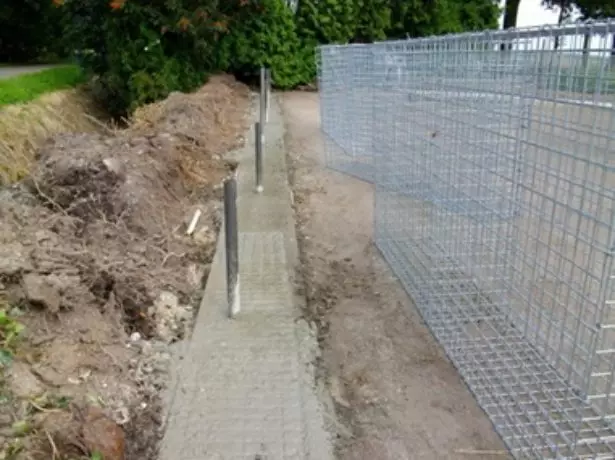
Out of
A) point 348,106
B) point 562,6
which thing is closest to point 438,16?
point 348,106

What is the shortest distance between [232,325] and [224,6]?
12.5 meters

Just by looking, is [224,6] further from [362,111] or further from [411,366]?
[411,366]

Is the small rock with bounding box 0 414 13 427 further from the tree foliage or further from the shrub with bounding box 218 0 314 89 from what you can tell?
the shrub with bounding box 218 0 314 89

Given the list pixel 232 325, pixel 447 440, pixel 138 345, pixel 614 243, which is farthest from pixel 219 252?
pixel 614 243

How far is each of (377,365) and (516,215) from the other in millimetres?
1119

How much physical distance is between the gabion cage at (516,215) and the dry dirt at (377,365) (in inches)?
4.7

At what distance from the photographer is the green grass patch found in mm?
11055

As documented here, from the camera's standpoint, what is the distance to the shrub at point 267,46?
15.2m

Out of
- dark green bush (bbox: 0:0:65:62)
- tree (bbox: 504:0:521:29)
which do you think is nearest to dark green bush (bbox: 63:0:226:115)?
dark green bush (bbox: 0:0:65:62)

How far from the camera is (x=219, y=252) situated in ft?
15.4

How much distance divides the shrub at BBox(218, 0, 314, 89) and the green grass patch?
4.14 metres

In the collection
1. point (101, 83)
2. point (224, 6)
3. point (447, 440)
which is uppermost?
point (224, 6)

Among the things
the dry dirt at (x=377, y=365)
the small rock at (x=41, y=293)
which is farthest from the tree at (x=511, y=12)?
the small rock at (x=41, y=293)

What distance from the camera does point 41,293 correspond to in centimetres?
304
